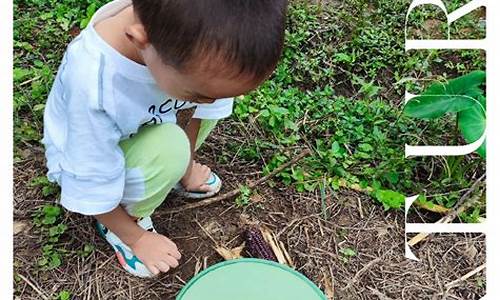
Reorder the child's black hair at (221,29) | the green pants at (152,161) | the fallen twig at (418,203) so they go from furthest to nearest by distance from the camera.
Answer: the fallen twig at (418,203), the green pants at (152,161), the child's black hair at (221,29)

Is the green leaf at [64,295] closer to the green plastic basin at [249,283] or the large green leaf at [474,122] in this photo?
the green plastic basin at [249,283]

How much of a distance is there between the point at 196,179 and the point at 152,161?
34 cm

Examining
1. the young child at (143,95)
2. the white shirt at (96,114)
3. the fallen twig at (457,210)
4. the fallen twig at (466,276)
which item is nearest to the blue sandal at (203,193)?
the young child at (143,95)

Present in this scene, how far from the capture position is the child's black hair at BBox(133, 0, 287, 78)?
1.01 m

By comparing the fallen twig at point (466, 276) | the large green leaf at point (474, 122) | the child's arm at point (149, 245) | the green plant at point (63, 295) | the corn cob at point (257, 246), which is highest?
the large green leaf at point (474, 122)

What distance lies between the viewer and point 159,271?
5.19ft

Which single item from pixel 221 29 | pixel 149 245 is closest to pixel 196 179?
Answer: pixel 149 245

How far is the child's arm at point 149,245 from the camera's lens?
1.52 metres

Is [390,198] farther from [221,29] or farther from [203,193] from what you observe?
[221,29]

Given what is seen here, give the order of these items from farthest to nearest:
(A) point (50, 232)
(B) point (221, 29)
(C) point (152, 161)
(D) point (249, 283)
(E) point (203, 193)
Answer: (E) point (203, 193) < (A) point (50, 232) < (D) point (249, 283) < (C) point (152, 161) < (B) point (221, 29)

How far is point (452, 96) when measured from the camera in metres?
1.74

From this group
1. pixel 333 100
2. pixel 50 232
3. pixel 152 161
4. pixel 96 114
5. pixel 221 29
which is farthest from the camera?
pixel 333 100

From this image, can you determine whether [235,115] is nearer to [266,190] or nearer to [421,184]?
[266,190]

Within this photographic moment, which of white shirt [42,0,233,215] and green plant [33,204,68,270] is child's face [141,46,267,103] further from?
green plant [33,204,68,270]
